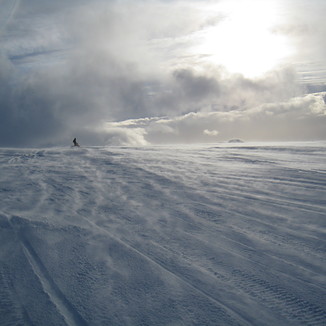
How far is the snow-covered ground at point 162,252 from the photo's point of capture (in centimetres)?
352

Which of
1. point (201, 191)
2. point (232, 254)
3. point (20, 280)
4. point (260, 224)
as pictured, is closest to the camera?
point (20, 280)

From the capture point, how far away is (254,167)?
1212 centimetres

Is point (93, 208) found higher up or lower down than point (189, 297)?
higher up

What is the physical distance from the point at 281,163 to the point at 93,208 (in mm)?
9131

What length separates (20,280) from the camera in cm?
401

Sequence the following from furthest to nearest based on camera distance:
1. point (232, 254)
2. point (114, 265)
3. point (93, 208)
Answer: point (93, 208)
point (232, 254)
point (114, 265)

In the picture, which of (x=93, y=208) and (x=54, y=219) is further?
(x=93, y=208)

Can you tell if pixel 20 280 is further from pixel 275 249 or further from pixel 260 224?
pixel 260 224

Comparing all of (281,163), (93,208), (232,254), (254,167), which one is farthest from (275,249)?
(281,163)

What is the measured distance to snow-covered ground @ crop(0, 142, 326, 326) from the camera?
3516 millimetres

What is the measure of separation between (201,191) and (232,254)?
3.72 m

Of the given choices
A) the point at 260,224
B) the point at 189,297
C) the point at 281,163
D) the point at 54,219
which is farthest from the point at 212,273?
the point at 281,163

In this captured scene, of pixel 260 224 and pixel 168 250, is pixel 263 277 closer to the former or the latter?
pixel 168 250

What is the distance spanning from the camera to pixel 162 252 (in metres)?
4.84
